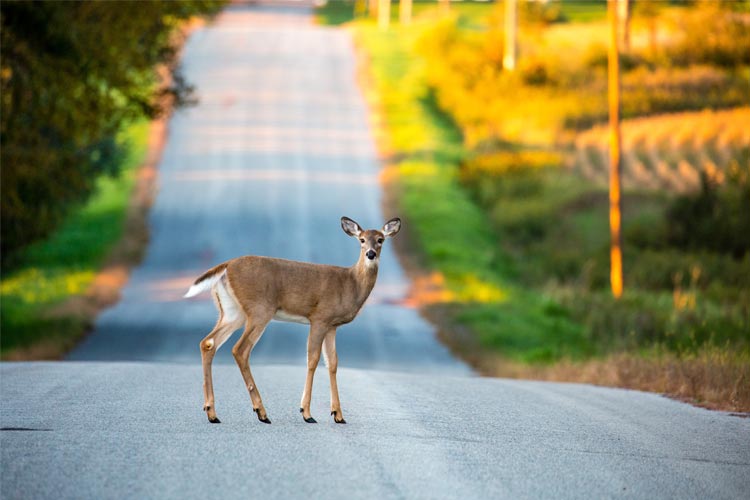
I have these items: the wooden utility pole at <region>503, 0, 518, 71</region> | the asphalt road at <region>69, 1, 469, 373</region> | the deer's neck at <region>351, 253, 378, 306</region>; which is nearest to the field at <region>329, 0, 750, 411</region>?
the wooden utility pole at <region>503, 0, 518, 71</region>

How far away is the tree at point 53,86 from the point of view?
25609mm

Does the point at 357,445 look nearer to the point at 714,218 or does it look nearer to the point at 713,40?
the point at 714,218

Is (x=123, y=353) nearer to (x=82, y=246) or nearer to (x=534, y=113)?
(x=82, y=246)

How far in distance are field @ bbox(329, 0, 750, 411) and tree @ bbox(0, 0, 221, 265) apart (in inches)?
364

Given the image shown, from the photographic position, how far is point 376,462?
9633 millimetres

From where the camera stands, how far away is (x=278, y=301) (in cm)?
1168

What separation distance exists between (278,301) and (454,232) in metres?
32.2

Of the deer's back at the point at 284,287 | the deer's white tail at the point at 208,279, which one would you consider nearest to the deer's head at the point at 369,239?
the deer's back at the point at 284,287

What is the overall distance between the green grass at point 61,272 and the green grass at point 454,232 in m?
9.64

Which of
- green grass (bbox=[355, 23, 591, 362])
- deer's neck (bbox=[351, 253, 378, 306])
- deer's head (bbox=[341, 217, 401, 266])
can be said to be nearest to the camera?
deer's head (bbox=[341, 217, 401, 266])

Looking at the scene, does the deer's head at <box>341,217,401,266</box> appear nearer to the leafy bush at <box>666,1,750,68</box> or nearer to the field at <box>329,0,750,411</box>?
the field at <box>329,0,750,411</box>

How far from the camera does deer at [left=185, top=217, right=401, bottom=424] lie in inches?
455

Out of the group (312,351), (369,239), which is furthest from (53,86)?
(312,351)

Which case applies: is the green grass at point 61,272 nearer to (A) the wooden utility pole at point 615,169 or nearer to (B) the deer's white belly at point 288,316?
(A) the wooden utility pole at point 615,169
